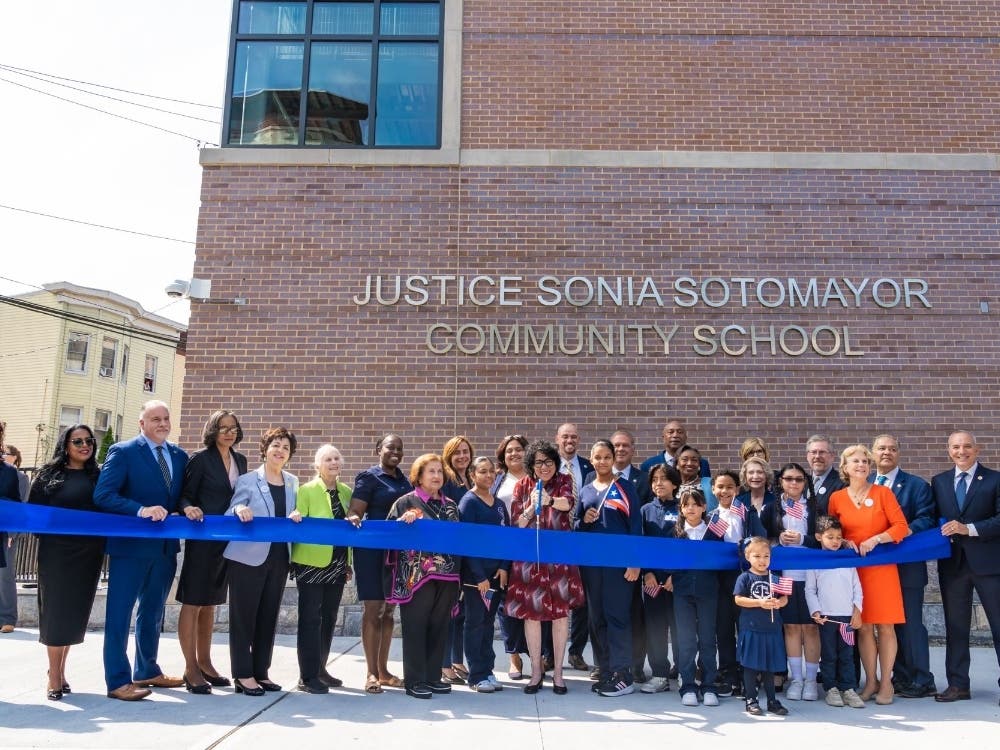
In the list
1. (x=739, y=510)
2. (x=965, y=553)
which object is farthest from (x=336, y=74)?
(x=965, y=553)

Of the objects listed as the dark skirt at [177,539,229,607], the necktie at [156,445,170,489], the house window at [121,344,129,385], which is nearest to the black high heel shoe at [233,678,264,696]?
the dark skirt at [177,539,229,607]

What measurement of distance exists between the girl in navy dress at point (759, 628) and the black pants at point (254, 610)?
298 cm

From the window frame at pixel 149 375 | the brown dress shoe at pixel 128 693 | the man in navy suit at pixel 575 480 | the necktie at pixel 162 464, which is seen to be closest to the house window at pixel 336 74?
the man in navy suit at pixel 575 480

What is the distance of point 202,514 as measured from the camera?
5.18 metres

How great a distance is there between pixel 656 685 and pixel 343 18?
26.0 ft

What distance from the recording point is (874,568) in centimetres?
545

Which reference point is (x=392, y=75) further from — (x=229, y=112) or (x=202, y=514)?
(x=202, y=514)

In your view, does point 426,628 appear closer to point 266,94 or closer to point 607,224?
point 607,224

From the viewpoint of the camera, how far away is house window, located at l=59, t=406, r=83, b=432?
91.9ft

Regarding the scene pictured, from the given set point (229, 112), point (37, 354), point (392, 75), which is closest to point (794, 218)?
point (392, 75)

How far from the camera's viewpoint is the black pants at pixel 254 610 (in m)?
5.02

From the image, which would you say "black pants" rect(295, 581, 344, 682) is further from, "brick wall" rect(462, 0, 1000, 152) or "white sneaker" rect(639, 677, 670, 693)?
"brick wall" rect(462, 0, 1000, 152)

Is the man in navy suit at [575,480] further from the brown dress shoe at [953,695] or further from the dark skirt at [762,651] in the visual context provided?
the brown dress shoe at [953,695]

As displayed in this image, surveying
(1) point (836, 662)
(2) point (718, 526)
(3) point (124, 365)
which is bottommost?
(1) point (836, 662)
